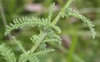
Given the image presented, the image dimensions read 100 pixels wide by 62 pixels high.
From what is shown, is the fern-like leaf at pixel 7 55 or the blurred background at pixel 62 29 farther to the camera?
the blurred background at pixel 62 29

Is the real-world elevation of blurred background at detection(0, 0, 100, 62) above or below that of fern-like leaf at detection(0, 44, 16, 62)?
above

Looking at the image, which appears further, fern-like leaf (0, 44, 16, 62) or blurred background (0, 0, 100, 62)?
blurred background (0, 0, 100, 62)

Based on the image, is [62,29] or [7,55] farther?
[62,29]

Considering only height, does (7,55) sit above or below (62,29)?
below

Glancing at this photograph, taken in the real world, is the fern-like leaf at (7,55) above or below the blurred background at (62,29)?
below

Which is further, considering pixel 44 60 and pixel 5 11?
pixel 5 11

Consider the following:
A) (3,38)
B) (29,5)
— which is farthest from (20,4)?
(3,38)

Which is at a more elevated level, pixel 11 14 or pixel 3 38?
pixel 11 14

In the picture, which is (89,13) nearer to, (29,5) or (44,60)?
(29,5)
